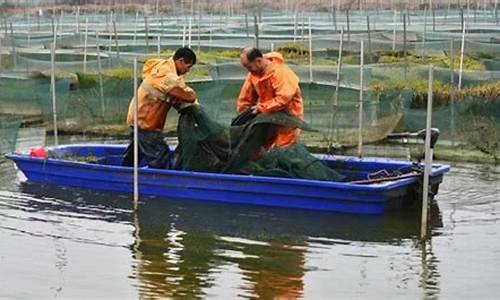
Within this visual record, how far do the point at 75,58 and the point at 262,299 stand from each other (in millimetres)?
23498

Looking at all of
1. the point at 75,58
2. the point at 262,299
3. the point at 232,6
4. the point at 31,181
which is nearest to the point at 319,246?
the point at 262,299

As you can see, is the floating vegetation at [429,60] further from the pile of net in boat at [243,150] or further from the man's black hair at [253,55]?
the man's black hair at [253,55]

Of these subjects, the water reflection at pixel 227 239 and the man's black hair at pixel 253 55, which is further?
the man's black hair at pixel 253 55

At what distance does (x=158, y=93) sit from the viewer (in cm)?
1207

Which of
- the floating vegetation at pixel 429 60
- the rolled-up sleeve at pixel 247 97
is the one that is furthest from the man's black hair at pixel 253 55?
the floating vegetation at pixel 429 60

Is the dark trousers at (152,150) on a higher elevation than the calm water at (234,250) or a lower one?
higher

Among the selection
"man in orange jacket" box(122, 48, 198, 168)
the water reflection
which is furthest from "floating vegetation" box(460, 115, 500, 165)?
"man in orange jacket" box(122, 48, 198, 168)

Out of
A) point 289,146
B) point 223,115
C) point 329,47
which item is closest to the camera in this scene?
point 289,146

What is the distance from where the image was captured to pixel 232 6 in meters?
64.3

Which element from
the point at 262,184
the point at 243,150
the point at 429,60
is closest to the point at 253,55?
the point at 243,150

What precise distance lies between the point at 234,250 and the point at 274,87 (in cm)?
271

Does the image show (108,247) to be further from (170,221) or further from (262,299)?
(262,299)

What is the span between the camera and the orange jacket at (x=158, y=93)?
39.2ft

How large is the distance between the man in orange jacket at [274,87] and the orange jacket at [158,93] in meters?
0.83
